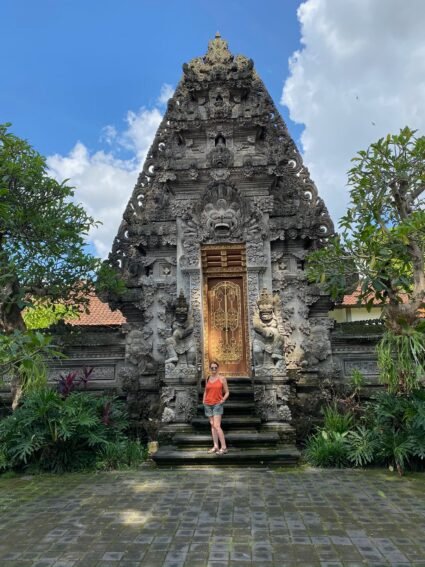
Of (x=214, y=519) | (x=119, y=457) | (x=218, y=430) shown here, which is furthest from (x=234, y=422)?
(x=214, y=519)

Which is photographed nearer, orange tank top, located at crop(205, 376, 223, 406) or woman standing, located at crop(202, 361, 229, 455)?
woman standing, located at crop(202, 361, 229, 455)

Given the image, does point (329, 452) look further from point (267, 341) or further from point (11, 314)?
point (11, 314)

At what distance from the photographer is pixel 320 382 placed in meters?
9.65

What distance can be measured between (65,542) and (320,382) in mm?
6146

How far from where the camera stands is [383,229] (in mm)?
7414

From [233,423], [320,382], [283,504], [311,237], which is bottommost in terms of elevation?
[283,504]

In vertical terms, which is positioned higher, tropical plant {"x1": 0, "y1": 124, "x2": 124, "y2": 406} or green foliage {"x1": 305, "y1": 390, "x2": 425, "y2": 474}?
tropical plant {"x1": 0, "y1": 124, "x2": 124, "y2": 406}

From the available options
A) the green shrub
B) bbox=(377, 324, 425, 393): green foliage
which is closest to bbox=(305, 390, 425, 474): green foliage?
the green shrub

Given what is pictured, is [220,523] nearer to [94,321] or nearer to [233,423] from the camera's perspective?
[233,423]

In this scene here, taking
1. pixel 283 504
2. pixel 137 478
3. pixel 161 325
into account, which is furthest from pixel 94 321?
pixel 283 504

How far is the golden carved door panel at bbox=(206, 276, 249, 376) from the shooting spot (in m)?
10.1

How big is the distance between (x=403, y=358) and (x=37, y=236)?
638 cm

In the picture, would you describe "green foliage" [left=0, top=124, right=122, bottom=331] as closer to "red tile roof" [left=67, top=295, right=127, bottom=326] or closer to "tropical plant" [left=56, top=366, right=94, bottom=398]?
"tropical plant" [left=56, top=366, right=94, bottom=398]

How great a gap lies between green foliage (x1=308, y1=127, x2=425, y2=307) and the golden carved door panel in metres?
2.74
